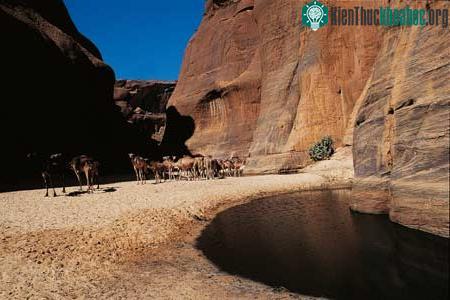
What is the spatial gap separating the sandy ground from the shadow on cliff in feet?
138

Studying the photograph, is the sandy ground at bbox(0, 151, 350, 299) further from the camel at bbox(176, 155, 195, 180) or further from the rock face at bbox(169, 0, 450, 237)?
the camel at bbox(176, 155, 195, 180)

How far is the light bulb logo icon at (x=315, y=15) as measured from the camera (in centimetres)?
3894

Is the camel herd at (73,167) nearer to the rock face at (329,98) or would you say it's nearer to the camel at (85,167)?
the camel at (85,167)

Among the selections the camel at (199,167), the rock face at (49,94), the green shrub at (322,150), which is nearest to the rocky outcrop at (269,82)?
the green shrub at (322,150)

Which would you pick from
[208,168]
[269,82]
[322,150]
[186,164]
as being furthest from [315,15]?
[186,164]

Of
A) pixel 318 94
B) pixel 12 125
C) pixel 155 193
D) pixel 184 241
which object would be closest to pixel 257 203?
pixel 155 193

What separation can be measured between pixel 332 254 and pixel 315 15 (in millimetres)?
36832

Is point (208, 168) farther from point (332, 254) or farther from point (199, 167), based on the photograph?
point (332, 254)

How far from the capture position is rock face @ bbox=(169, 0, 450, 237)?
10805 millimetres

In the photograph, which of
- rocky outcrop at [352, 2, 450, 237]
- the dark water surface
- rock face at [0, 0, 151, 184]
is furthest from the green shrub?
rock face at [0, 0, 151, 184]

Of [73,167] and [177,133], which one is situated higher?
[177,133]

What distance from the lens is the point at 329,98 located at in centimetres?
3662

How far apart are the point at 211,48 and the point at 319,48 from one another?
30.0m

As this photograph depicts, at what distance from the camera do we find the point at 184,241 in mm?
12094
